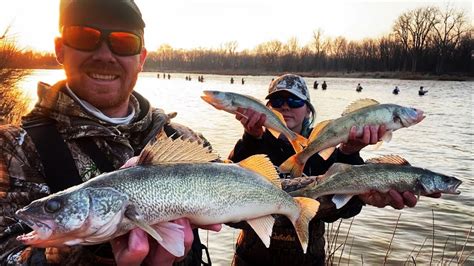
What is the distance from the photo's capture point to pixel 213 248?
29.4ft

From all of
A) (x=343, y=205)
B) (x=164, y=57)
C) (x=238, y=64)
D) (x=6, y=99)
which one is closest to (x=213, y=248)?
(x=343, y=205)

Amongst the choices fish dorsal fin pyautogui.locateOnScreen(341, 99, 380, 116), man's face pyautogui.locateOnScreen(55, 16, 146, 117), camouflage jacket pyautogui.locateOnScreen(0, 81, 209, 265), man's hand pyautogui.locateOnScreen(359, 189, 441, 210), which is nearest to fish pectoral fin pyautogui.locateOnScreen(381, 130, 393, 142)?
fish dorsal fin pyautogui.locateOnScreen(341, 99, 380, 116)

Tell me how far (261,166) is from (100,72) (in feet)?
4.14

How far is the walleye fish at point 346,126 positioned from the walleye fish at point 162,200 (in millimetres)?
1924

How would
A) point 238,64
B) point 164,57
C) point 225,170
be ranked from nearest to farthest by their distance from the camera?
point 225,170 → point 238,64 → point 164,57

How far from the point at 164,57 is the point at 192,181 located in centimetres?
14401

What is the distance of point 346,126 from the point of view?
5109 millimetres

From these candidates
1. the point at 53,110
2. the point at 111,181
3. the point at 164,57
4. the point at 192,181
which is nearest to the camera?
the point at 111,181

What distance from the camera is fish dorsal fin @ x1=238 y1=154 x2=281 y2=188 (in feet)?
9.99

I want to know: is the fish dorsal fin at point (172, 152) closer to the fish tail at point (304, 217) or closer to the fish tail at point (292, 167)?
the fish tail at point (304, 217)

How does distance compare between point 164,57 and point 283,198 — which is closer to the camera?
point 283,198

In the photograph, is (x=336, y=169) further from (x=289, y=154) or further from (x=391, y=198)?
(x=289, y=154)

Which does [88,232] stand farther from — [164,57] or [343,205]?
[164,57]

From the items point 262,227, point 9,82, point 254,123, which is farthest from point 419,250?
point 9,82
